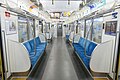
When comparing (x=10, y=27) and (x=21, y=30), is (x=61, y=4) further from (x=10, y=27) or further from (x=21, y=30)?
(x=10, y=27)

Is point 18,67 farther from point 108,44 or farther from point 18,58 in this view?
point 108,44

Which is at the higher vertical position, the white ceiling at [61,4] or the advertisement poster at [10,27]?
the white ceiling at [61,4]

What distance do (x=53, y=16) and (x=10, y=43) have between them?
12.2 meters

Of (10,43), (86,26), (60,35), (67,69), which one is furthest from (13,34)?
(60,35)

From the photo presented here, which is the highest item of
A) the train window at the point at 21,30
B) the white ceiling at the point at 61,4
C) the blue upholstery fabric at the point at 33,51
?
the white ceiling at the point at 61,4

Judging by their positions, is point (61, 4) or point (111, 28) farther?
point (61, 4)

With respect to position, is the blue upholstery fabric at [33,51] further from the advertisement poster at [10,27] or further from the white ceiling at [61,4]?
the white ceiling at [61,4]

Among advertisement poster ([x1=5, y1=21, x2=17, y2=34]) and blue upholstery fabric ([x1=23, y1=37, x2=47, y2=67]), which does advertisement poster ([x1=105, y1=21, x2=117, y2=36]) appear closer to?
blue upholstery fabric ([x1=23, y1=37, x2=47, y2=67])

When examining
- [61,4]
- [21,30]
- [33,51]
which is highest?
[61,4]

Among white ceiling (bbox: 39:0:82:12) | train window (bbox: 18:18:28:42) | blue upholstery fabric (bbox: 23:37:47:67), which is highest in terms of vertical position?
white ceiling (bbox: 39:0:82:12)

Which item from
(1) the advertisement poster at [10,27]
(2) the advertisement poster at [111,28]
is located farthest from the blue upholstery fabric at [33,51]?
(2) the advertisement poster at [111,28]

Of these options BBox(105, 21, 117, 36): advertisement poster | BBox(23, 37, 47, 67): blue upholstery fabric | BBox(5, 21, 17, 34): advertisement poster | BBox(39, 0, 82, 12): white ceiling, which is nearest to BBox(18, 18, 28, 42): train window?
BBox(23, 37, 47, 67): blue upholstery fabric

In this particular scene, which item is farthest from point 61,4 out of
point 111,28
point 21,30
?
point 111,28

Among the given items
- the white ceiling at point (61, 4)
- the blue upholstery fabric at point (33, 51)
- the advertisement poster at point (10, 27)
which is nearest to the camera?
the advertisement poster at point (10, 27)
